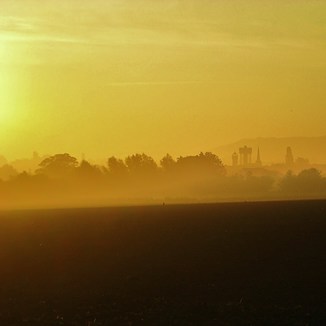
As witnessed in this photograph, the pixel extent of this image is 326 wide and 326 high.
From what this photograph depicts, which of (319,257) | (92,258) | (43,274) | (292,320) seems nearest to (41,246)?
(92,258)

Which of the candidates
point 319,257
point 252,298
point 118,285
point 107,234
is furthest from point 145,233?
point 252,298

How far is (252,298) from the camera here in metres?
46.5

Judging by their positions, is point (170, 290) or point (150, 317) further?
point (170, 290)

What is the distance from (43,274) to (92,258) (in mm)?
9937

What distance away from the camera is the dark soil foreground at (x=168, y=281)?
4262 cm

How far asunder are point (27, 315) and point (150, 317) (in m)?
6.84

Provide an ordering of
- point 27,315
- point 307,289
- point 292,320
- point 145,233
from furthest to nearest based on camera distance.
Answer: point 145,233, point 307,289, point 27,315, point 292,320

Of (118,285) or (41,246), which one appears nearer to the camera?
(118,285)

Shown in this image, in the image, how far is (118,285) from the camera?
53.0 m

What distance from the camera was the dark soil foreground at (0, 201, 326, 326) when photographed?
42.6m

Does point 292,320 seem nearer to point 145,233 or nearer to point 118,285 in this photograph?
point 118,285

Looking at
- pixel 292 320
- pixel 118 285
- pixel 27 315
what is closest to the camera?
pixel 292 320

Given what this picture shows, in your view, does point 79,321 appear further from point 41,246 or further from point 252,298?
point 41,246

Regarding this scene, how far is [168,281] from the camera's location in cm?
5391
